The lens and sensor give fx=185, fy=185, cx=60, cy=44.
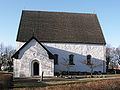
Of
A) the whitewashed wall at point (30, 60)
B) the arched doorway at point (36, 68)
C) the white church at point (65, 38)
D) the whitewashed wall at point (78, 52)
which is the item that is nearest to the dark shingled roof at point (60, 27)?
the white church at point (65, 38)

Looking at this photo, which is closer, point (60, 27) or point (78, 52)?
point (78, 52)

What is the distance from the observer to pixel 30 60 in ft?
94.4

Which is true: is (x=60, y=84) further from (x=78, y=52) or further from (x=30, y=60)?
(x=78, y=52)

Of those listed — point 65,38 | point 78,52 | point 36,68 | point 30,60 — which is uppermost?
point 65,38

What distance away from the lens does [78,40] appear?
114ft

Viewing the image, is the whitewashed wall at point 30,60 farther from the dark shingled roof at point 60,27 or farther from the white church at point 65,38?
the dark shingled roof at point 60,27

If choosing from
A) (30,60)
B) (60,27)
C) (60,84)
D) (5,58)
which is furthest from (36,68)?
(5,58)

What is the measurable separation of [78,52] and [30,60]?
989 cm

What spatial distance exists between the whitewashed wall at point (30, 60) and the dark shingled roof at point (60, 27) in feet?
14.4

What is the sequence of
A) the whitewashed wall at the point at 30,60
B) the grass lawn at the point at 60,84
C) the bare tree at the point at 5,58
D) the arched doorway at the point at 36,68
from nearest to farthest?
the grass lawn at the point at 60,84
the whitewashed wall at the point at 30,60
the arched doorway at the point at 36,68
the bare tree at the point at 5,58

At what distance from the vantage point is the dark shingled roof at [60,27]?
34.2 meters

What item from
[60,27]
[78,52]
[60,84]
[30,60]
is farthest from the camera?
[60,27]

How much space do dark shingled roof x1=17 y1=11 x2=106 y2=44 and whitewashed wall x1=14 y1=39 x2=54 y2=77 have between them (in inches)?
173

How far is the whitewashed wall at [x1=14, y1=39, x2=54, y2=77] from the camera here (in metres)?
28.6
